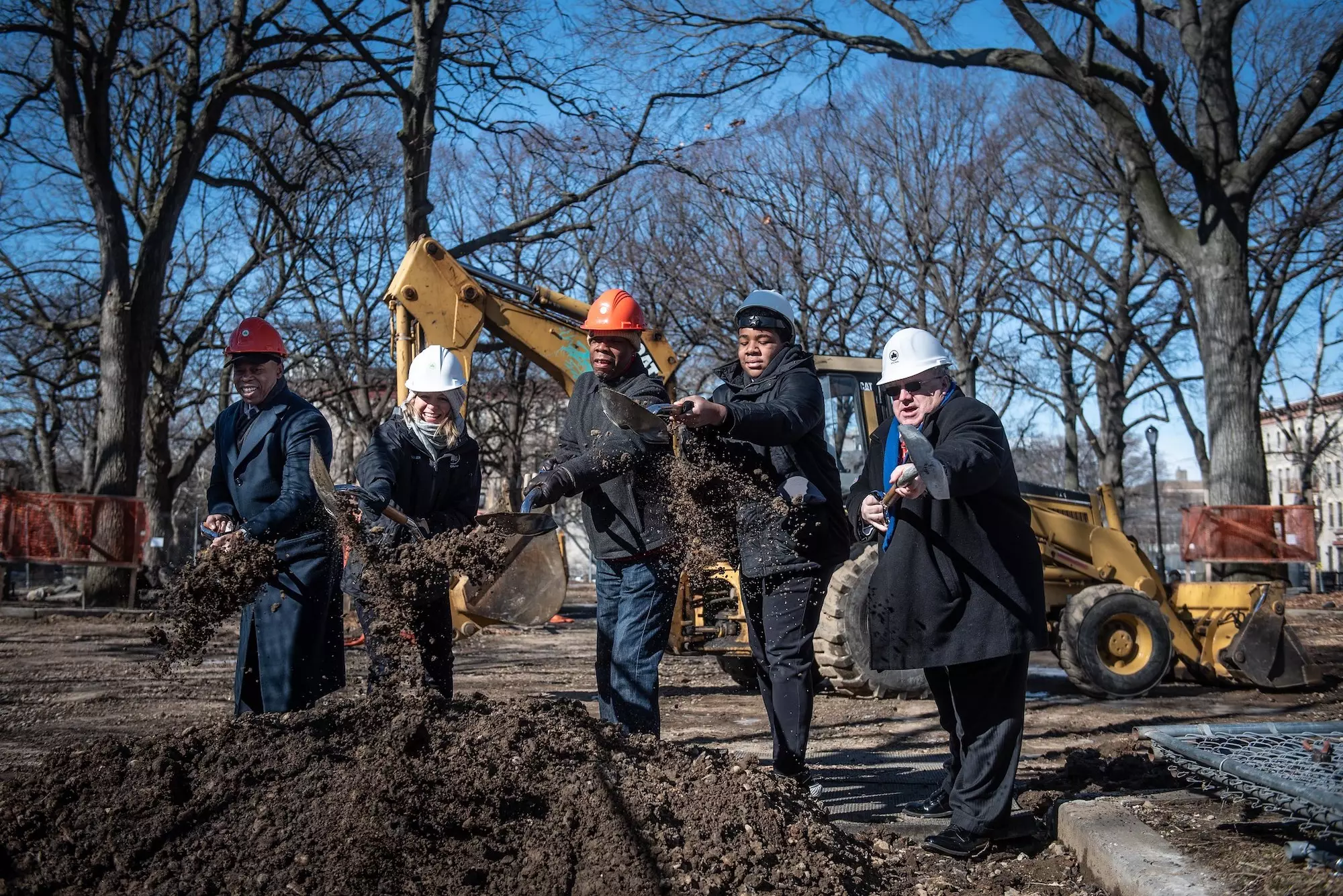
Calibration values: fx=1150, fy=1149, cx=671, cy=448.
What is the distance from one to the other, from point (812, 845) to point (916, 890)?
340 mm

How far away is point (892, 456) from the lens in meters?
4.25

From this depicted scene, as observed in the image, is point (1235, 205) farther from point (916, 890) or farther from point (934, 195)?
point (916, 890)

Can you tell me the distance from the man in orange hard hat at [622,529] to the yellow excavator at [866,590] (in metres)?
3.50

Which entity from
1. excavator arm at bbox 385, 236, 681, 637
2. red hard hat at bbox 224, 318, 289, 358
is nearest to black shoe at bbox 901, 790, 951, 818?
red hard hat at bbox 224, 318, 289, 358

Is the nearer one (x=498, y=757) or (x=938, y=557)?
(x=498, y=757)

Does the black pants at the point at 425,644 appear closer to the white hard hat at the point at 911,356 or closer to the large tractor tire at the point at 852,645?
the white hard hat at the point at 911,356

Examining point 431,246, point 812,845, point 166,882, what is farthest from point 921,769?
point 431,246

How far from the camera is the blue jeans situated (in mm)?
4438

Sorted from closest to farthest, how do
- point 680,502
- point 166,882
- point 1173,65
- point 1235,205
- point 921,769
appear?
point 166,882 < point 680,502 < point 921,769 < point 1235,205 < point 1173,65

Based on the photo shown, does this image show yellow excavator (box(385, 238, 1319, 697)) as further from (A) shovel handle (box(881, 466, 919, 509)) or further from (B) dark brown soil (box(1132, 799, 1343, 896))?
(A) shovel handle (box(881, 466, 919, 509))

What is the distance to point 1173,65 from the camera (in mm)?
21203

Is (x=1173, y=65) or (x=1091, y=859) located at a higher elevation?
(x=1173, y=65)

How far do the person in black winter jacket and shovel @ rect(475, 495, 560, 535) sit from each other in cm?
73

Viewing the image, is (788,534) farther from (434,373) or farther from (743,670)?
(743,670)
